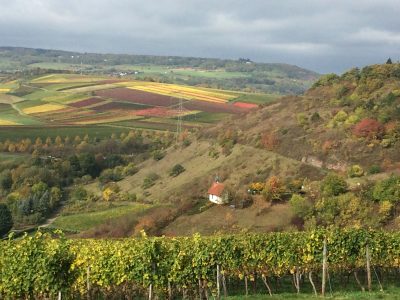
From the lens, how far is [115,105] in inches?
6368

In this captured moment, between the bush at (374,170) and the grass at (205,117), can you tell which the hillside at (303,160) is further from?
the grass at (205,117)

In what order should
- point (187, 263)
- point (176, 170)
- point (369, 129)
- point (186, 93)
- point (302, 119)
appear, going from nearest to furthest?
point (187, 263) < point (369, 129) < point (302, 119) < point (176, 170) < point (186, 93)

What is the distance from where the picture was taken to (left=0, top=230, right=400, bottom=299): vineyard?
18.9 metres

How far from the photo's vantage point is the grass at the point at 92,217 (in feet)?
244

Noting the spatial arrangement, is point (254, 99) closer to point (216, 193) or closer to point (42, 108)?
point (42, 108)

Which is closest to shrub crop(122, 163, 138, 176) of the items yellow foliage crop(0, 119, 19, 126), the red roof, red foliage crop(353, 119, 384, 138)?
the red roof

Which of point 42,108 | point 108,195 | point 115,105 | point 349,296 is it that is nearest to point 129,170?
point 108,195

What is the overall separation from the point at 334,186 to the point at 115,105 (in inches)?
4511

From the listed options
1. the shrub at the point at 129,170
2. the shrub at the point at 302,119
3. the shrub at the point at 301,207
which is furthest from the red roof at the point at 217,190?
the shrub at the point at 129,170

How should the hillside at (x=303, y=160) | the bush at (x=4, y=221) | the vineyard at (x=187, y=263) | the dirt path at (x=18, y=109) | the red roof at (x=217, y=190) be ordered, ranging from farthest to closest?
the dirt path at (x=18, y=109), the bush at (x=4, y=221), the red roof at (x=217, y=190), the hillside at (x=303, y=160), the vineyard at (x=187, y=263)

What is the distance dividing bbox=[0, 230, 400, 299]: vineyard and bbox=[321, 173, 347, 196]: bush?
30123 mm

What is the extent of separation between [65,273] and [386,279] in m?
18.5

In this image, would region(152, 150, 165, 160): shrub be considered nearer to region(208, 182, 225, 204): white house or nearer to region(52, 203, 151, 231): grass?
region(52, 203, 151, 231): grass

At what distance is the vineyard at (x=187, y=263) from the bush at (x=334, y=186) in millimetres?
30123
